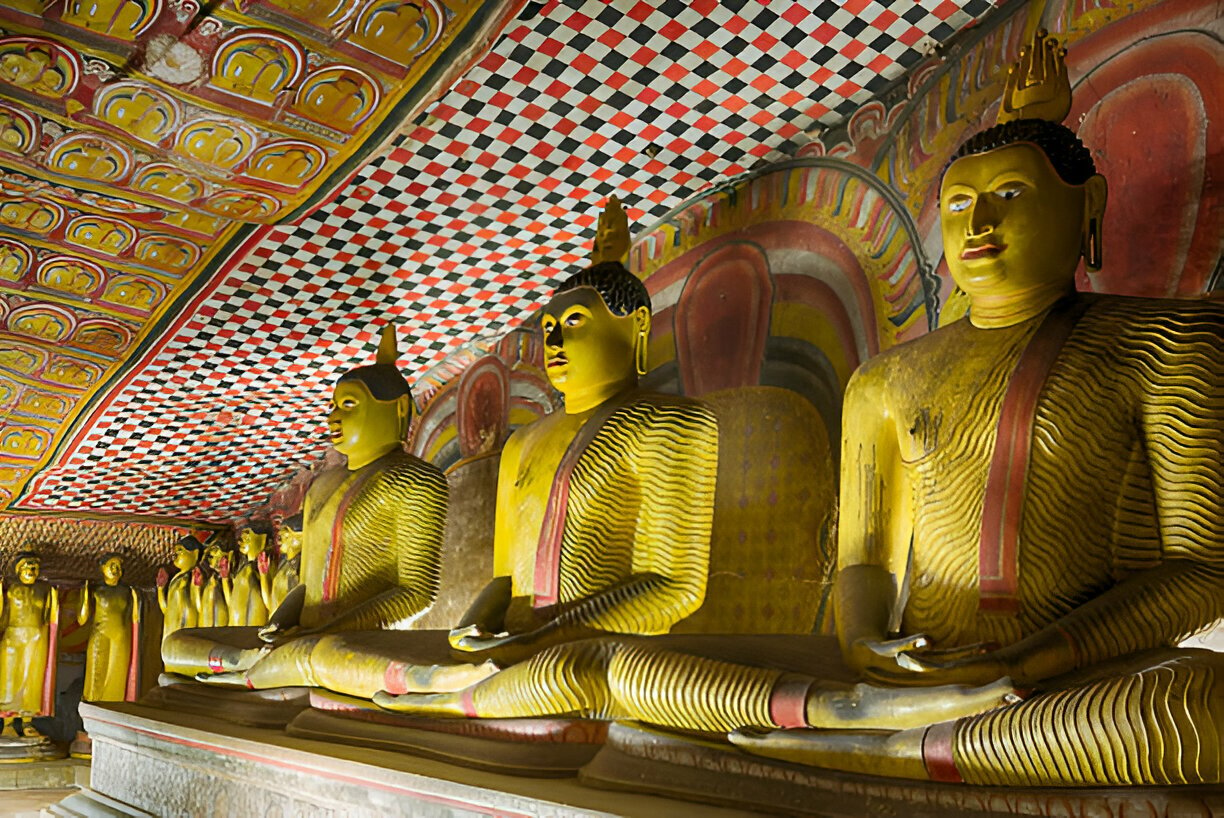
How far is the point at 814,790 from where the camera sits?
6.53 ft

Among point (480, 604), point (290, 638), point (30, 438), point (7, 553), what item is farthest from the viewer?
point (7, 553)

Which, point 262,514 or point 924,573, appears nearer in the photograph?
point 924,573

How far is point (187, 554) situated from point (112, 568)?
1.87 ft

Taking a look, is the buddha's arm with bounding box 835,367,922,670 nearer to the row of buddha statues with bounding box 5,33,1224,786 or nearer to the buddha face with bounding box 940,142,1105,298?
the row of buddha statues with bounding box 5,33,1224,786

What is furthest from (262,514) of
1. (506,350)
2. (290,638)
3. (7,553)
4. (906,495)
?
(906,495)

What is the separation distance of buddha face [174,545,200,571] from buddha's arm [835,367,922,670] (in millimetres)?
6299

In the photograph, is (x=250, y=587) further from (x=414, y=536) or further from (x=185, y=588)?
(x=414, y=536)

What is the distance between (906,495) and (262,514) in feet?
21.2

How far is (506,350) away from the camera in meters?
5.79

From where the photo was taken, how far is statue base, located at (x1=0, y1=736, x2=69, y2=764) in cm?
747

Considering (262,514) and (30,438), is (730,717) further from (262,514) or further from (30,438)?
(262,514)

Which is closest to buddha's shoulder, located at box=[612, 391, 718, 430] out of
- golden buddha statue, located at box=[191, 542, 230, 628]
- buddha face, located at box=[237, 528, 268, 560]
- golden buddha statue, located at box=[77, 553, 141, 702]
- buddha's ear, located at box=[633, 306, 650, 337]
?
buddha's ear, located at box=[633, 306, 650, 337]

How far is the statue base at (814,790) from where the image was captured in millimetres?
1592

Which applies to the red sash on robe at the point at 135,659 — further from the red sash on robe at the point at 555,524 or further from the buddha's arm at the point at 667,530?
the buddha's arm at the point at 667,530
